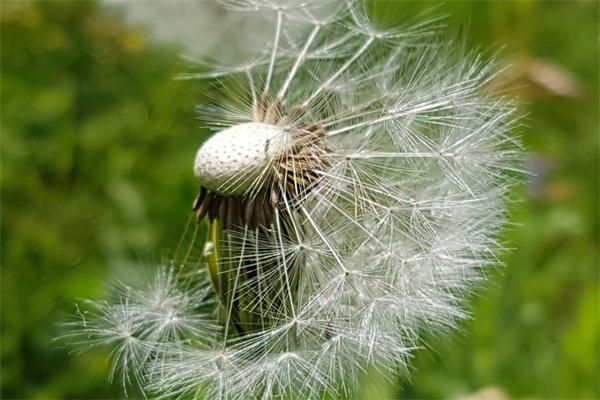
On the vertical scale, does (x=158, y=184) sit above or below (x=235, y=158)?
below

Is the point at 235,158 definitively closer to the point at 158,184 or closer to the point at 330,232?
the point at 330,232

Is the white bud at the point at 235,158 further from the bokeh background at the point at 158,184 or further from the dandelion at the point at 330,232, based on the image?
the bokeh background at the point at 158,184

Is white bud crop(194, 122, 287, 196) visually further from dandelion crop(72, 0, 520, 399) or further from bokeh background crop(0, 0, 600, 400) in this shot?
bokeh background crop(0, 0, 600, 400)

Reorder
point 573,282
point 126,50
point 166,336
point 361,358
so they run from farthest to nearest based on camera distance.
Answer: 1. point 126,50
2. point 573,282
3. point 166,336
4. point 361,358

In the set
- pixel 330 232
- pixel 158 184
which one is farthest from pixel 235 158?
pixel 158 184

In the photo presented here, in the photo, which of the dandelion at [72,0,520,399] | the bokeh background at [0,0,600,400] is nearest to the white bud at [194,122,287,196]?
the dandelion at [72,0,520,399]

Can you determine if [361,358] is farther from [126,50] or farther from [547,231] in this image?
[126,50]

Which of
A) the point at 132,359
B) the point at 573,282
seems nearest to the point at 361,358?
the point at 132,359
